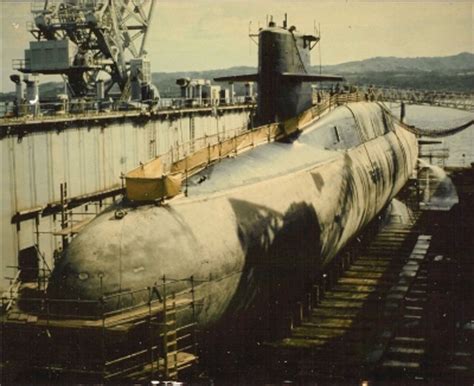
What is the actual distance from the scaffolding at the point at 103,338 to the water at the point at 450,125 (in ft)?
157

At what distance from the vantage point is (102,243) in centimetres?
1394

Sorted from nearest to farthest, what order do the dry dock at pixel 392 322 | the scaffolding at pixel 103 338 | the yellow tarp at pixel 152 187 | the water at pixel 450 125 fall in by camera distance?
the scaffolding at pixel 103 338 → the yellow tarp at pixel 152 187 → the dry dock at pixel 392 322 → the water at pixel 450 125

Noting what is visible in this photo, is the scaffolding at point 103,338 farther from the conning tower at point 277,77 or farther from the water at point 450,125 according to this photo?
the water at point 450,125

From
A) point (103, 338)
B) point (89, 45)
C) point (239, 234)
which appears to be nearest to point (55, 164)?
point (239, 234)

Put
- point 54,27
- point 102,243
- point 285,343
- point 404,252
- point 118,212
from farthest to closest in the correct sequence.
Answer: point 54,27
point 404,252
point 285,343
point 118,212
point 102,243

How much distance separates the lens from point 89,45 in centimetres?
4819

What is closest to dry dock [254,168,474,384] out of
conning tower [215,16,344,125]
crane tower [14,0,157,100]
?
conning tower [215,16,344,125]

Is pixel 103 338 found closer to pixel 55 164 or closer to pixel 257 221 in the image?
pixel 257 221

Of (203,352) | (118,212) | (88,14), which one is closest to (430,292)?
(203,352)

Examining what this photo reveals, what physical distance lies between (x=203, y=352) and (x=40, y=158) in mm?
12128

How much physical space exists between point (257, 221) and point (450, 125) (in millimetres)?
65205

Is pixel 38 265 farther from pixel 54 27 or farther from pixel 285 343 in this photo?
pixel 54 27

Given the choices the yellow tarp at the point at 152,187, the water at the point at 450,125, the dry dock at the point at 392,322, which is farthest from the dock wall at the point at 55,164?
the water at the point at 450,125

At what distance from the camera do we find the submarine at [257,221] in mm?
13773
